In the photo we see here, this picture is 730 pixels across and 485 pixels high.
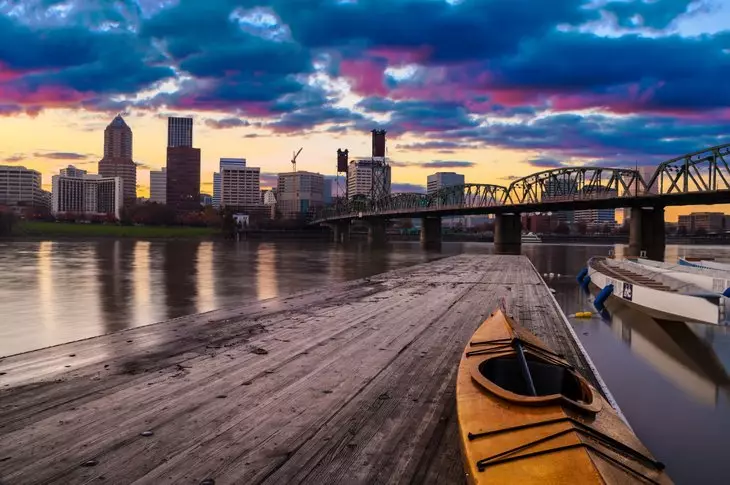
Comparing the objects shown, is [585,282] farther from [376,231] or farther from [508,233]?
[376,231]

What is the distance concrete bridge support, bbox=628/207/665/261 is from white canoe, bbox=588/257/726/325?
3982 cm

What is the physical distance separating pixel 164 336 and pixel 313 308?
651 cm

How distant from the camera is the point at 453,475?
20.8ft

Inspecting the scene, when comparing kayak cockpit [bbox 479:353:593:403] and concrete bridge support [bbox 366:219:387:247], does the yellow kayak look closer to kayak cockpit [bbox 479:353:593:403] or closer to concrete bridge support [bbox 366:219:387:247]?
kayak cockpit [bbox 479:353:593:403]

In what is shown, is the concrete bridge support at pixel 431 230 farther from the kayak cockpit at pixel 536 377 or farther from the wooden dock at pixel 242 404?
the kayak cockpit at pixel 536 377

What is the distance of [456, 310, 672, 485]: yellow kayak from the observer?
15.8ft

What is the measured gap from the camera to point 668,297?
71.9 ft

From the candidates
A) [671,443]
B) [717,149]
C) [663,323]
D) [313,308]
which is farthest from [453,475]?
[717,149]

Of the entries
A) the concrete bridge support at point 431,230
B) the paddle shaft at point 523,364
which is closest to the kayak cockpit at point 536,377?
the paddle shaft at point 523,364

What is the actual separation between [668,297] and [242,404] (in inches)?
786

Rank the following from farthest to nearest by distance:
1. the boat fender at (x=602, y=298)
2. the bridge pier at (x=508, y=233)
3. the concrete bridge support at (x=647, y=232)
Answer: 1. the bridge pier at (x=508, y=233)
2. the concrete bridge support at (x=647, y=232)
3. the boat fender at (x=602, y=298)

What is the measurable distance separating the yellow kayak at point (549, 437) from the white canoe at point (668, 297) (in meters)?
14.6

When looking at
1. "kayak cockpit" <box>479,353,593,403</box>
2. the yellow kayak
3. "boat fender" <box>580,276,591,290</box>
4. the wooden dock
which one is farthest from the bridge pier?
the yellow kayak

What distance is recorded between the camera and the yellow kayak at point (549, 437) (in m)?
4.82
